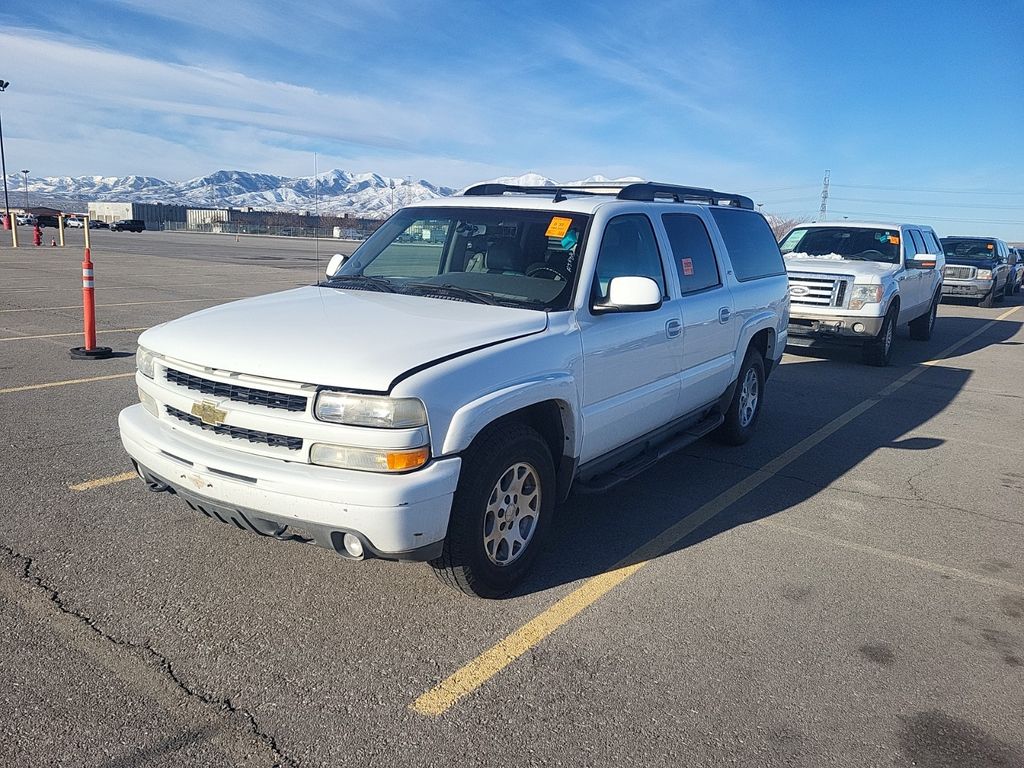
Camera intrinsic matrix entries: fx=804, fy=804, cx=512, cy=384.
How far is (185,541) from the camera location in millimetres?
4199

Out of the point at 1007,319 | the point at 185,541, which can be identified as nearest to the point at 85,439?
the point at 185,541

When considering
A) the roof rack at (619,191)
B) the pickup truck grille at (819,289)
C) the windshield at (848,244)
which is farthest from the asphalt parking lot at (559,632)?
the windshield at (848,244)

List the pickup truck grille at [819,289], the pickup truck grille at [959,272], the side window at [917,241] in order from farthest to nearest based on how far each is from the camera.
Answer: the pickup truck grille at [959,272]
the side window at [917,241]
the pickup truck grille at [819,289]

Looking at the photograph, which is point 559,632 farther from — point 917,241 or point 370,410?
point 917,241

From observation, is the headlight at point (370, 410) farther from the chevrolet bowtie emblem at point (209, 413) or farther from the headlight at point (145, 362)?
the headlight at point (145, 362)

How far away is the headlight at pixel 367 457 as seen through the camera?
314 cm

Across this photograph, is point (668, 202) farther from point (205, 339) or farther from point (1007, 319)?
point (1007, 319)

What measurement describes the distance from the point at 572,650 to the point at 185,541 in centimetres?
214

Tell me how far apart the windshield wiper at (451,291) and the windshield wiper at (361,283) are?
0.38ft

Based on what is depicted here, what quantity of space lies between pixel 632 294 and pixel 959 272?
20.8 metres

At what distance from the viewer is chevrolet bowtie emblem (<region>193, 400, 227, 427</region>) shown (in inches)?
134

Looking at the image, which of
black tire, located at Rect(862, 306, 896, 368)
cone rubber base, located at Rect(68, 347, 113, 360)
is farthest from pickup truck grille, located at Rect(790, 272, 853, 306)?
cone rubber base, located at Rect(68, 347, 113, 360)

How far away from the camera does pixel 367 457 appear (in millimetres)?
3152

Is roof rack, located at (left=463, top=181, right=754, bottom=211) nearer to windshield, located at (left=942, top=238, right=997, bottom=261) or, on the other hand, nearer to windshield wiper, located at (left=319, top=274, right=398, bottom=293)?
windshield wiper, located at (left=319, top=274, right=398, bottom=293)
